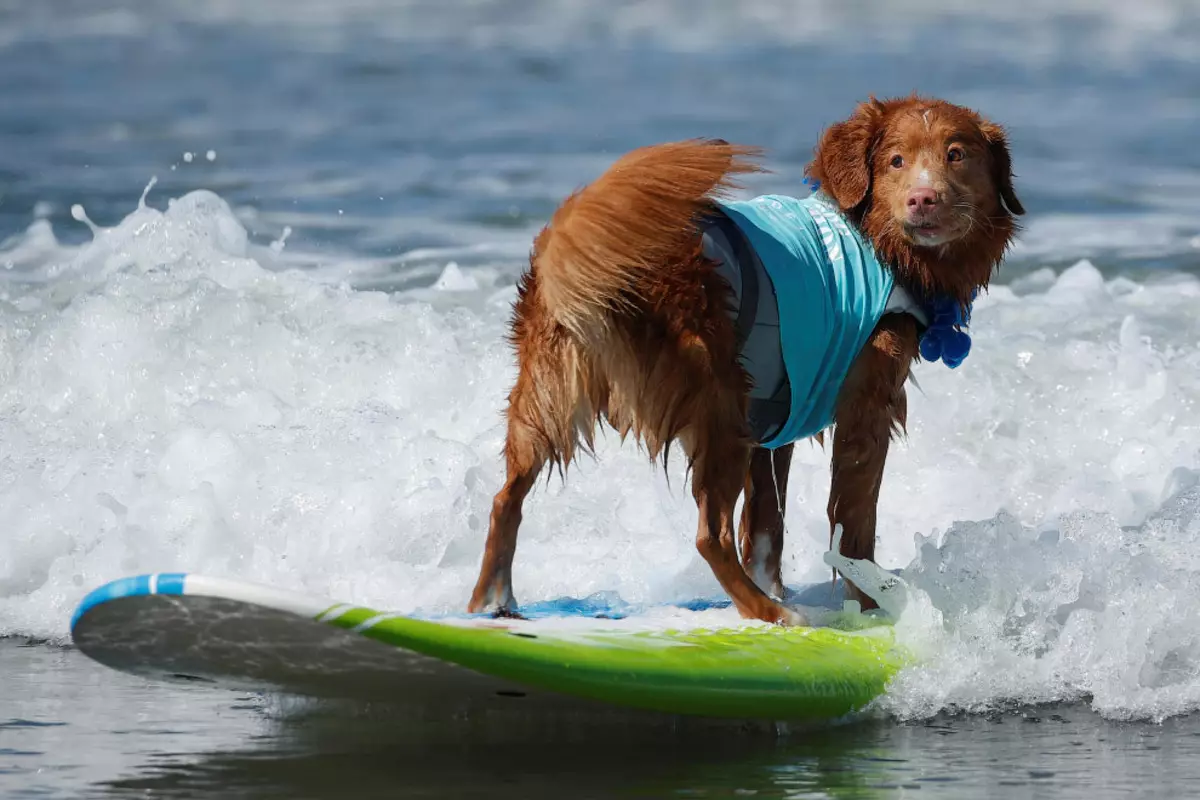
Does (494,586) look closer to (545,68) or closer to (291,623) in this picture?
(291,623)

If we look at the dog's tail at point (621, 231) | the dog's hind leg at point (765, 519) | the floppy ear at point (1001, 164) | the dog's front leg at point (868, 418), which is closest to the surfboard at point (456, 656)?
the dog's front leg at point (868, 418)

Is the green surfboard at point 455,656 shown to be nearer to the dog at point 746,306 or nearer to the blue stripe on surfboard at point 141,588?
the blue stripe on surfboard at point 141,588

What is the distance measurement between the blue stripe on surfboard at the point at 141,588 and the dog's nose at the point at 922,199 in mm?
2368

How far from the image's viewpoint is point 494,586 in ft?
16.0

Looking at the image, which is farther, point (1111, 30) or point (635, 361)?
point (1111, 30)

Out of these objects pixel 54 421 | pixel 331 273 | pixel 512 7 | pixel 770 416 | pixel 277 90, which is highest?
pixel 512 7

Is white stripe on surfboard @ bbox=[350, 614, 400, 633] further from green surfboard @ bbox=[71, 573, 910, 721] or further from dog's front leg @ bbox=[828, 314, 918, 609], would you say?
dog's front leg @ bbox=[828, 314, 918, 609]

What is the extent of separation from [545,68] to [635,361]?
15.6 m

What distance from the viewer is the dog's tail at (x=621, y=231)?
449 cm

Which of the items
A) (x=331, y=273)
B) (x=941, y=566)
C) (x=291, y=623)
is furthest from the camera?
(x=331, y=273)

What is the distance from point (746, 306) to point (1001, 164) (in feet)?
3.22

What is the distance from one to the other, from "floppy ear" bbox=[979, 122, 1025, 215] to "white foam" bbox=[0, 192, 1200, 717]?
0.94 metres

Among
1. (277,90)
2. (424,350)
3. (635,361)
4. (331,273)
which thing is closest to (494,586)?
(635,361)

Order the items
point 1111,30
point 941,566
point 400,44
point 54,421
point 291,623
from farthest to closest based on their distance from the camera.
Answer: point 400,44 → point 1111,30 → point 54,421 → point 941,566 → point 291,623
